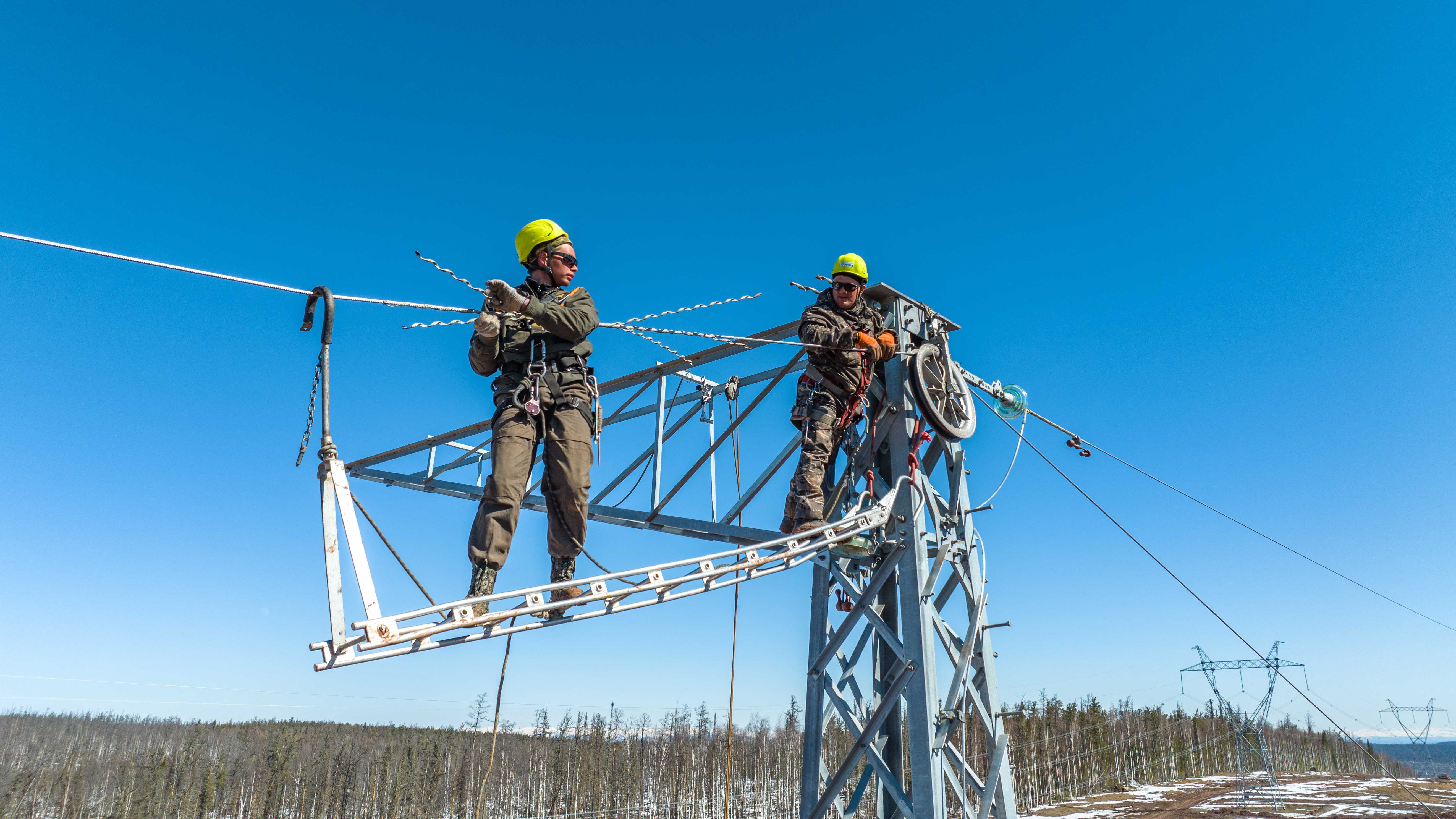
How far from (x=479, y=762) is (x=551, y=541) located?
5960 cm

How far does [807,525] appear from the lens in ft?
17.9

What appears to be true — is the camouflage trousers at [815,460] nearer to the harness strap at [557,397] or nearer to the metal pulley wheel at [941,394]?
the metal pulley wheel at [941,394]

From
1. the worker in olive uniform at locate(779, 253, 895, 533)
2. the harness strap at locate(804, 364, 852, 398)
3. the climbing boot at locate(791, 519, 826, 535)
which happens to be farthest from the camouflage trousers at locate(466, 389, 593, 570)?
the harness strap at locate(804, 364, 852, 398)

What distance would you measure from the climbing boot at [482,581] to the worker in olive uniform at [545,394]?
0.22 ft

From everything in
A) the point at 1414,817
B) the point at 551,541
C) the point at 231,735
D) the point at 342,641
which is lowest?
the point at 231,735

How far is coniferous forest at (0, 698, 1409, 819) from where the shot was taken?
40156 millimetres

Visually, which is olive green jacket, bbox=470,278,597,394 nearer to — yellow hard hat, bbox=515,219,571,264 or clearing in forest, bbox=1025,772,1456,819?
yellow hard hat, bbox=515,219,571,264

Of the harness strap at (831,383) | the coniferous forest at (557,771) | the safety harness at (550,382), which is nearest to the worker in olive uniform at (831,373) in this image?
the harness strap at (831,383)

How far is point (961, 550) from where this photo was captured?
233 inches

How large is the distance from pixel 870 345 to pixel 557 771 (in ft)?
129

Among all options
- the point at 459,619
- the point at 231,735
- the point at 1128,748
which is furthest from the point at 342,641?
the point at 231,735

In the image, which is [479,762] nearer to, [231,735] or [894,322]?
[231,735]

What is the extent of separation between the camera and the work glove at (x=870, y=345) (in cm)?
573

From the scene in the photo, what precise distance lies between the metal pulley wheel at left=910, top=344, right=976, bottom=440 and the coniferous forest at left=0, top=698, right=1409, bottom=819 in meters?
33.8
